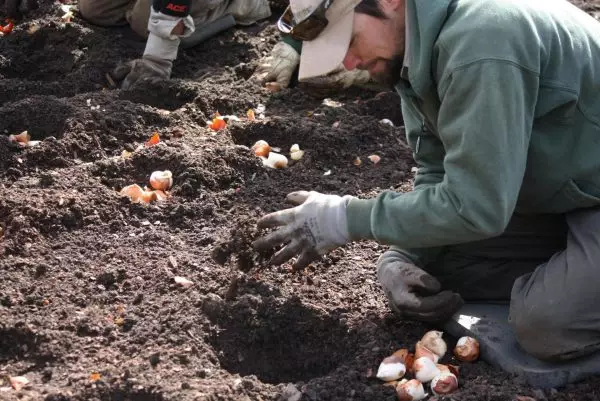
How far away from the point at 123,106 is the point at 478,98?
2149 mm

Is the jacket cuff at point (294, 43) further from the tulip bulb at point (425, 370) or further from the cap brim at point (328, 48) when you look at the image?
the tulip bulb at point (425, 370)

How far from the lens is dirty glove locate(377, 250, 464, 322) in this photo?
261 cm

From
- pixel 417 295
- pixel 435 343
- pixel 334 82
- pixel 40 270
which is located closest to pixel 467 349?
pixel 435 343

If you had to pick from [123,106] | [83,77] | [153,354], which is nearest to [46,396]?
[153,354]

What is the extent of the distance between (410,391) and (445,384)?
97mm

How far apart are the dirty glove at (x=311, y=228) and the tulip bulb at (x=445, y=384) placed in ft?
1.49

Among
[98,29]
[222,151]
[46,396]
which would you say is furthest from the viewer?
[98,29]

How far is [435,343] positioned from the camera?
2572 mm

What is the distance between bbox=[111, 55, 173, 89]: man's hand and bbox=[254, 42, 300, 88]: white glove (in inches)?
17.7

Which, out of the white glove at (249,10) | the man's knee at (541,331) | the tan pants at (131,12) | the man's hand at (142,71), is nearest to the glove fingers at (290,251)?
the man's knee at (541,331)

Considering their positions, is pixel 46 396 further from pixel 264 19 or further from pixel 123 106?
pixel 264 19

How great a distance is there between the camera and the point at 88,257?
2.99 metres

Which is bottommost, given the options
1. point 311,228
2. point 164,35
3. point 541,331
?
point 164,35

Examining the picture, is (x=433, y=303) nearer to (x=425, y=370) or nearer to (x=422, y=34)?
(x=425, y=370)
